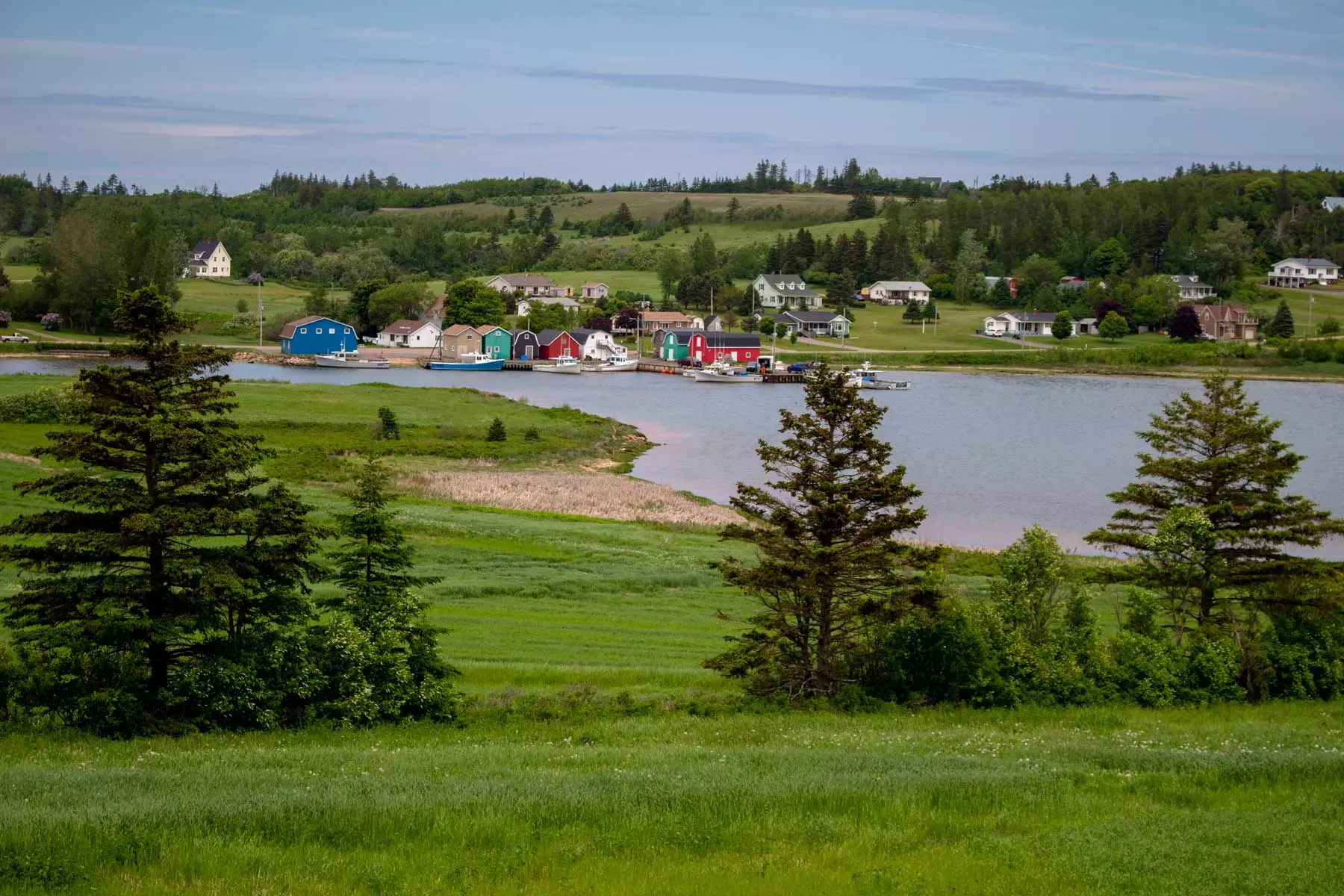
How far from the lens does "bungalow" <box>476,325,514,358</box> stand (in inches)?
3782

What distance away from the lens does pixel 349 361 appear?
89.8 metres

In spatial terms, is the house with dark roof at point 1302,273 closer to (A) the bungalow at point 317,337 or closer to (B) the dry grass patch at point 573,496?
(A) the bungalow at point 317,337

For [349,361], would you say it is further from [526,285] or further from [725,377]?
[526,285]

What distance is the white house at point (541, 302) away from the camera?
107000mm

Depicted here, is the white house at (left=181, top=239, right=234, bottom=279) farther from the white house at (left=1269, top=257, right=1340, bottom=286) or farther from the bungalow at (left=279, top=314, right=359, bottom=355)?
the white house at (left=1269, top=257, right=1340, bottom=286)

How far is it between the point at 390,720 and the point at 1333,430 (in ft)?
186

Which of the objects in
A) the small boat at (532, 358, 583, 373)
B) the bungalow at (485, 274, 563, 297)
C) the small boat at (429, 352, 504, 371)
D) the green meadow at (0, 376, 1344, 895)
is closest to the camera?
the green meadow at (0, 376, 1344, 895)

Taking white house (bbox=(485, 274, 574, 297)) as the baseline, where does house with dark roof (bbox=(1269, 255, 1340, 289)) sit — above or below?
above

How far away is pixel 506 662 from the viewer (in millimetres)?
17359

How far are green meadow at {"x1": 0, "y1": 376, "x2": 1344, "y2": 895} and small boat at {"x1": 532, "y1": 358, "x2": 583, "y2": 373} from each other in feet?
243

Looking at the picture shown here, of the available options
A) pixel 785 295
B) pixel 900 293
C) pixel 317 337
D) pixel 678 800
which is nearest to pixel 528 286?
pixel 785 295

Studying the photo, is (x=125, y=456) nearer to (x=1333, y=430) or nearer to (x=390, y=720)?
(x=390, y=720)

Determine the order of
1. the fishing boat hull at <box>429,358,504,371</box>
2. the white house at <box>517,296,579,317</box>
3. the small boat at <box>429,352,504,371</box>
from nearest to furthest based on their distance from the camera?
the fishing boat hull at <box>429,358,504,371</box> → the small boat at <box>429,352,504,371</box> → the white house at <box>517,296,579,317</box>

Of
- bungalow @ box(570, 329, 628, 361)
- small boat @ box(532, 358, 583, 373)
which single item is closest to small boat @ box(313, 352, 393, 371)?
small boat @ box(532, 358, 583, 373)
